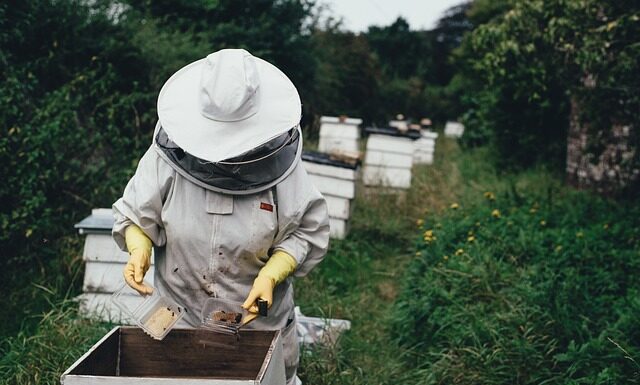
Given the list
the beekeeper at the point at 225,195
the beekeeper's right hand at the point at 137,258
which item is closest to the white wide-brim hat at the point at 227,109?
the beekeeper at the point at 225,195

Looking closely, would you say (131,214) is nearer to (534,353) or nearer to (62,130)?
(534,353)

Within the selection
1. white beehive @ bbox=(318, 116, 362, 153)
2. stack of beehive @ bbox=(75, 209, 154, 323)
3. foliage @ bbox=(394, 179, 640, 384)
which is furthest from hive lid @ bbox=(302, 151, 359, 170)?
stack of beehive @ bbox=(75, 209, 154, 323)

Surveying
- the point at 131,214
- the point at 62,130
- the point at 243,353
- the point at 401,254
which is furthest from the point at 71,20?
the point at 243,353

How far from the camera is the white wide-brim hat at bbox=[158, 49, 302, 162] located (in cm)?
253

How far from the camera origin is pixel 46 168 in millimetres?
5191

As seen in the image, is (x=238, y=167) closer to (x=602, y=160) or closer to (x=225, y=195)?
(x=225, y=195)

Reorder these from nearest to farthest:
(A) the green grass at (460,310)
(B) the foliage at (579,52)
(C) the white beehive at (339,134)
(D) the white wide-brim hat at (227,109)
Result: (D) the white wide-brim hat at (227,109), (A) the green grass at (460,310), (B) the foliage at (579,52), (C) the white beehive at (339,134)

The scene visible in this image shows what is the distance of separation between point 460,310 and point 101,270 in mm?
2219

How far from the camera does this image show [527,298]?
171 inches

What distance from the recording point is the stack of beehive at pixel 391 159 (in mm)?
8664

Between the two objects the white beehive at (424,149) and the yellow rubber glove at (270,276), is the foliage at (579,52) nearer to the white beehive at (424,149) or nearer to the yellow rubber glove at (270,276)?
the yellow rubber glove at (270,276)

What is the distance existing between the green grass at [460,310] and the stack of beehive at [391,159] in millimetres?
1656

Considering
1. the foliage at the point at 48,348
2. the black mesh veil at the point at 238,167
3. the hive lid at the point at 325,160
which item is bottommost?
the foliage at the point at 48,348

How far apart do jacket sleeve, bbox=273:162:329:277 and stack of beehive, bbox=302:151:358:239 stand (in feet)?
12.7
